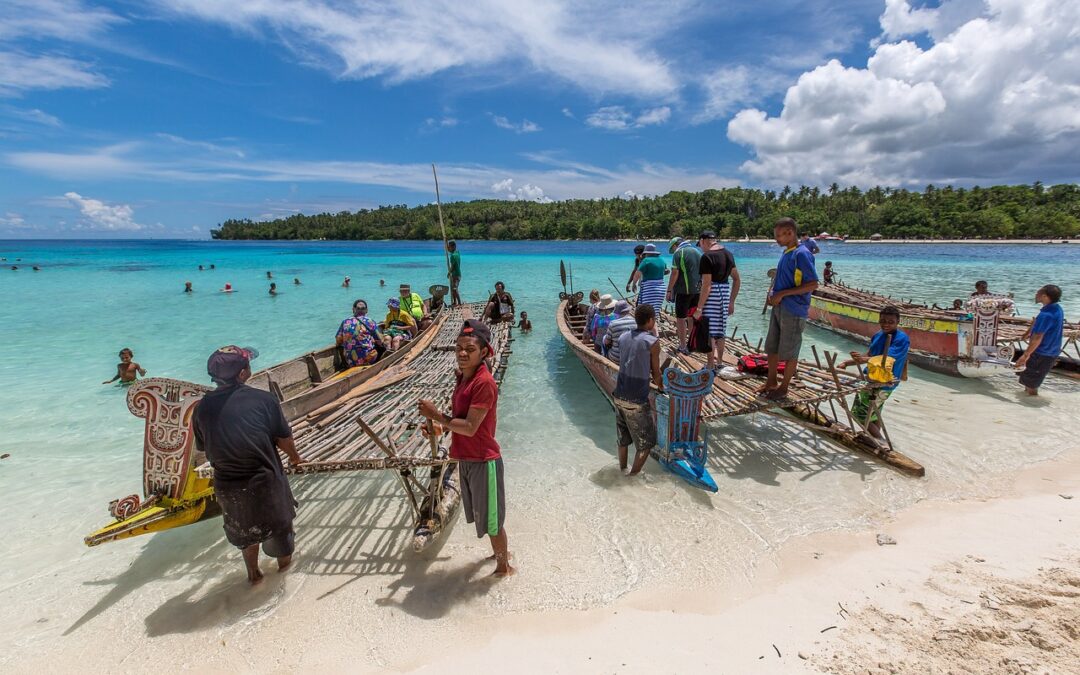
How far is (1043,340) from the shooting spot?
24.1ft

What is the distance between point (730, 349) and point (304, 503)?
7431mm

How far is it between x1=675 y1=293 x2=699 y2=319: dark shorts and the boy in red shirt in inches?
182

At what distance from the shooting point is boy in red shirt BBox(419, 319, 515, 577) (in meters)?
3.16

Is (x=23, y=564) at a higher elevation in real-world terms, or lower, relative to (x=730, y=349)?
lower

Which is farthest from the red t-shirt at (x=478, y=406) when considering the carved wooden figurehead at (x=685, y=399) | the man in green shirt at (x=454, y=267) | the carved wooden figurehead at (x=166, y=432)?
the man in green shirt at (x=454, y=267)

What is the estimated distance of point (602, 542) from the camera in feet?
14.8

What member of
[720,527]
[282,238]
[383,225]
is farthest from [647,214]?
[282,238]

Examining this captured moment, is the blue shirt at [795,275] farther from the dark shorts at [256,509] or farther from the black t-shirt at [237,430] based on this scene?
the dark shorts at [256,509]

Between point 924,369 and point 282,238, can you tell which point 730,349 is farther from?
point 282,238

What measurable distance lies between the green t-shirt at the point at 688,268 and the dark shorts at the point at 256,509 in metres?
5.75

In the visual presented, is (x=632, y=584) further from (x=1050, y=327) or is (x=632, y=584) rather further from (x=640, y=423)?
(x=1050, y=327)

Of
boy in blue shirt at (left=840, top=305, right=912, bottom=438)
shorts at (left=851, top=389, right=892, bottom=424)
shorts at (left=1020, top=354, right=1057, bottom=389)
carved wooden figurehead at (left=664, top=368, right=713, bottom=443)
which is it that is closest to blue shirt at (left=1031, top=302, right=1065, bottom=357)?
shorts at (left=1020, top=354, right=1057, bottom=389)

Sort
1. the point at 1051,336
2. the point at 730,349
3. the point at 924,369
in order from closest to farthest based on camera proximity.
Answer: the point at 1051,336 < the point at 730,349 < the point at 924,369

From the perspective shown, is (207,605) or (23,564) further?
(23,564)
